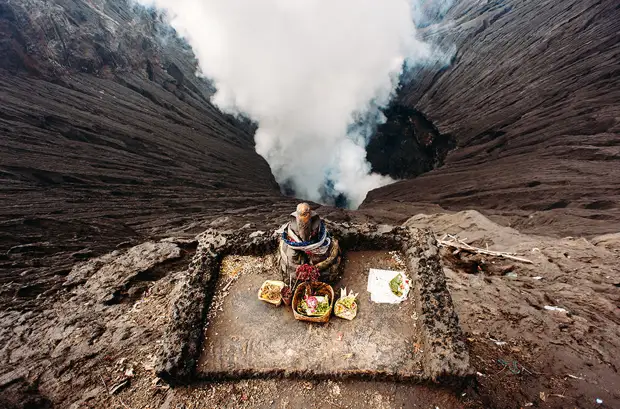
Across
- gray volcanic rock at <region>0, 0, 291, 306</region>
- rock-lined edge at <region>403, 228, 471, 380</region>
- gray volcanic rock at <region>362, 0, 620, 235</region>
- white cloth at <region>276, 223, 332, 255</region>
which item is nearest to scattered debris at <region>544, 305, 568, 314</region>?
rock-lined edge at <region>403, 228, 471, 380</region>

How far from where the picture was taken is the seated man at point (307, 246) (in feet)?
17.0

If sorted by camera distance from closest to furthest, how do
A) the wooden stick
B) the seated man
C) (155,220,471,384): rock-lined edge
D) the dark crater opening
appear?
(155,220,471,384): rock-lined edge
the seated man
the wooden stick
the dark crater opening

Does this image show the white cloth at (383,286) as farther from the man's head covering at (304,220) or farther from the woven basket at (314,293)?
the man's head covering at (304,220)

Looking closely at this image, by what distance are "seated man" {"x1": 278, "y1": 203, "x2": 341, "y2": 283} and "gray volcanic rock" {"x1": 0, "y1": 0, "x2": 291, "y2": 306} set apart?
7.70m

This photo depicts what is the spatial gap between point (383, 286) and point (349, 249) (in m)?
1.01

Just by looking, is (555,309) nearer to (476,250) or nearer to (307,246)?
(476,250)

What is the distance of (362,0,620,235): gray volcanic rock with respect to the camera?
16.1 metres

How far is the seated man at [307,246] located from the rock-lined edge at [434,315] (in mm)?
1376

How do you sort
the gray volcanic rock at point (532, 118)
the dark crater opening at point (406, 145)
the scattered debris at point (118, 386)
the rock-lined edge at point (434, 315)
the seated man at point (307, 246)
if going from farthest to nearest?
the dark crater opening at point (406, 145) < the gray volcanic rock at point (532, 118) < the seated man at point (307, 246) < the scattered debris at point (118, 386) < the rock-lined edge at point (434, 315)

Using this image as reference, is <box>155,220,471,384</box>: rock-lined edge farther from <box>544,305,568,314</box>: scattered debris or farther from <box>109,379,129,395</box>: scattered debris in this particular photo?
<box>544,305,568,314</box>: scattered debris

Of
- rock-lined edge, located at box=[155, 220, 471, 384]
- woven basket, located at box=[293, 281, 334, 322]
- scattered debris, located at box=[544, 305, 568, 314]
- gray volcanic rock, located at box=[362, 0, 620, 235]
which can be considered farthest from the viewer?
gray volcanic rock, located at box=[362, 0, 620, 235]

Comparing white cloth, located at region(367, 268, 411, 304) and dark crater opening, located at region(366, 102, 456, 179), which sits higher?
dark crater opening, located at region(366, 102, 456, 179)

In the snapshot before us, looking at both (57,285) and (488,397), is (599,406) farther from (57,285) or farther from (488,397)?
(57,285)

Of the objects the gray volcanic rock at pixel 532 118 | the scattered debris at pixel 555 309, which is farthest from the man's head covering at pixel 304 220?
the gray volcanic rock at pixel 532 118
